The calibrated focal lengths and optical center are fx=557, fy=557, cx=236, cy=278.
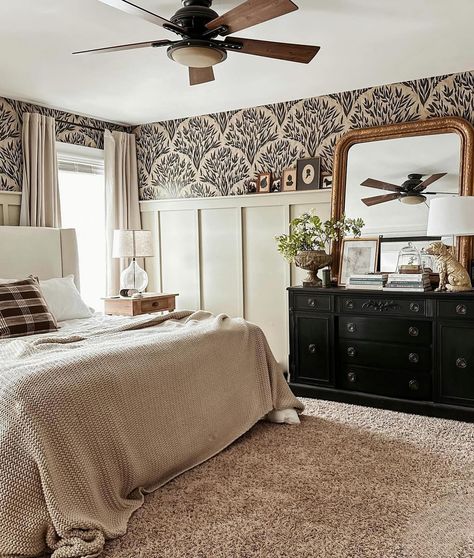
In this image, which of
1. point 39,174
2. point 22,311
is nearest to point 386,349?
point 22,311

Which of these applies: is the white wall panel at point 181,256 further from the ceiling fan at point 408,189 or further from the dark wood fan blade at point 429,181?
the dark wood fan blade at point 429,181

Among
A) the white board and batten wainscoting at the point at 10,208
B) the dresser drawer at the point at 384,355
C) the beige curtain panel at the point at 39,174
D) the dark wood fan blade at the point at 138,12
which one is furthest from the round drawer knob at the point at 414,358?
the white board and batten wainscoting at the point at 10,208

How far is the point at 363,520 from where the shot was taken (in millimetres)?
Answer: 2395

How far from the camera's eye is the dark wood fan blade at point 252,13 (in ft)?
7.68

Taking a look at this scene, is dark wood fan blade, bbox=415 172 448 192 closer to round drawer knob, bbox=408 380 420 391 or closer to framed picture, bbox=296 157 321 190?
framed picture, bbox=296 157 321 190

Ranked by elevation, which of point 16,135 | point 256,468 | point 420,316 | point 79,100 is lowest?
point 256,468

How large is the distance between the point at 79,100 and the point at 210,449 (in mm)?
3223

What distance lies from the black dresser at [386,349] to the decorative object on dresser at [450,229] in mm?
181

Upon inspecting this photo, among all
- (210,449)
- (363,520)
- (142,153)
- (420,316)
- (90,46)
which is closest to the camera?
(363,520)

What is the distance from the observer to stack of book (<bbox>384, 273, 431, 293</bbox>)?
156 inches

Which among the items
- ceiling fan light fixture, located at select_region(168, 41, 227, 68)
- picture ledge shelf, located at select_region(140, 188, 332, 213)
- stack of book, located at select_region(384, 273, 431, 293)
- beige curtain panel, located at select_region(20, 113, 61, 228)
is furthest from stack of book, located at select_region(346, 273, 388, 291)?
beige curtain panel, located at select_region(20, 113, 61, 228)

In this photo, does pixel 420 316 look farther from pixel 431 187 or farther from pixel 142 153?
pixel 142 153

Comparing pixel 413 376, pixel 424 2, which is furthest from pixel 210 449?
pixel 424 2

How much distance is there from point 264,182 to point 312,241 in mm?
887
